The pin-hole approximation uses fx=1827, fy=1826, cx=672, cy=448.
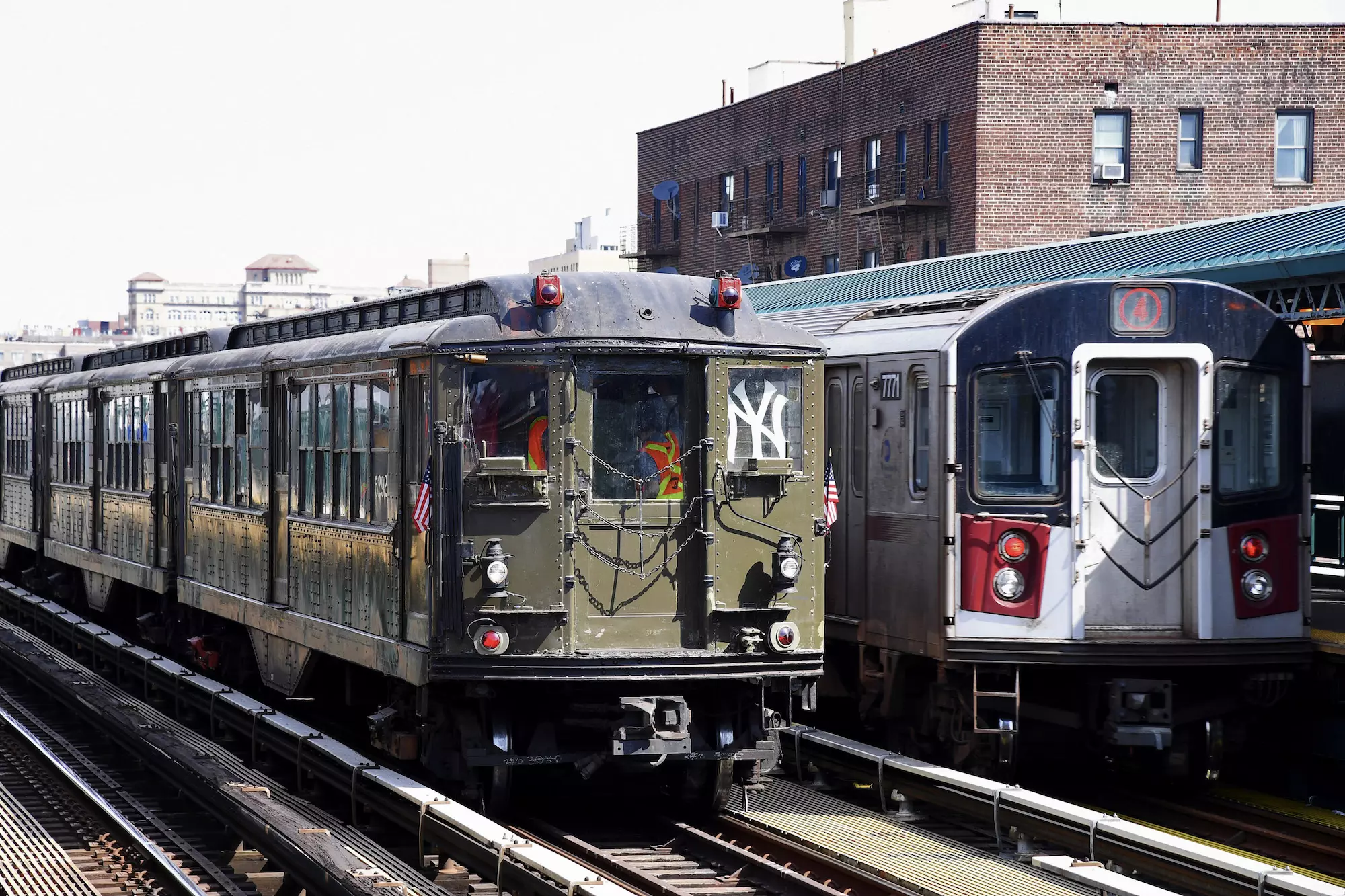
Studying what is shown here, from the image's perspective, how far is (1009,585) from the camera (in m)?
11.6

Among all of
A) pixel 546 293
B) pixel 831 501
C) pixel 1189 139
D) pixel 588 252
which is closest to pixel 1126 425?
pixel 831 501

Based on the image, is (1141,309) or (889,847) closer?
(889,847)

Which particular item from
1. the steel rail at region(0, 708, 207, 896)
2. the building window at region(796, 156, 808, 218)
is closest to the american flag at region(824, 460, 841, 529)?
the steel rail at region(0, 708, 207, 896)

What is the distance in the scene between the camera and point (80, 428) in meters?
21.6

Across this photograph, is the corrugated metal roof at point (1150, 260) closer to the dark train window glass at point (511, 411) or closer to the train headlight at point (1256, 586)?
the train headlight at point (1256, 586)

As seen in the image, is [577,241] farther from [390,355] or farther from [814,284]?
[390,355]

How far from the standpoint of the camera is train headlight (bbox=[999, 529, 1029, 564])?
38.2ft

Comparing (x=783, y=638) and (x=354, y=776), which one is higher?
(x=783, y=638)

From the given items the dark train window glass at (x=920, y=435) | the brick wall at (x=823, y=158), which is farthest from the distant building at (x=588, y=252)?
the dark train window glass at (x=920, y=435)

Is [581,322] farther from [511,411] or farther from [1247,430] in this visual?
[1247,430]

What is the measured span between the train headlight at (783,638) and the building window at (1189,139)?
29.1 m

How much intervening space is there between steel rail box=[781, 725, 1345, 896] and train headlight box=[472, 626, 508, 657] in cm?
279

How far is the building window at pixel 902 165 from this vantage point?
3881 cm

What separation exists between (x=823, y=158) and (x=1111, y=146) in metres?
7.04
